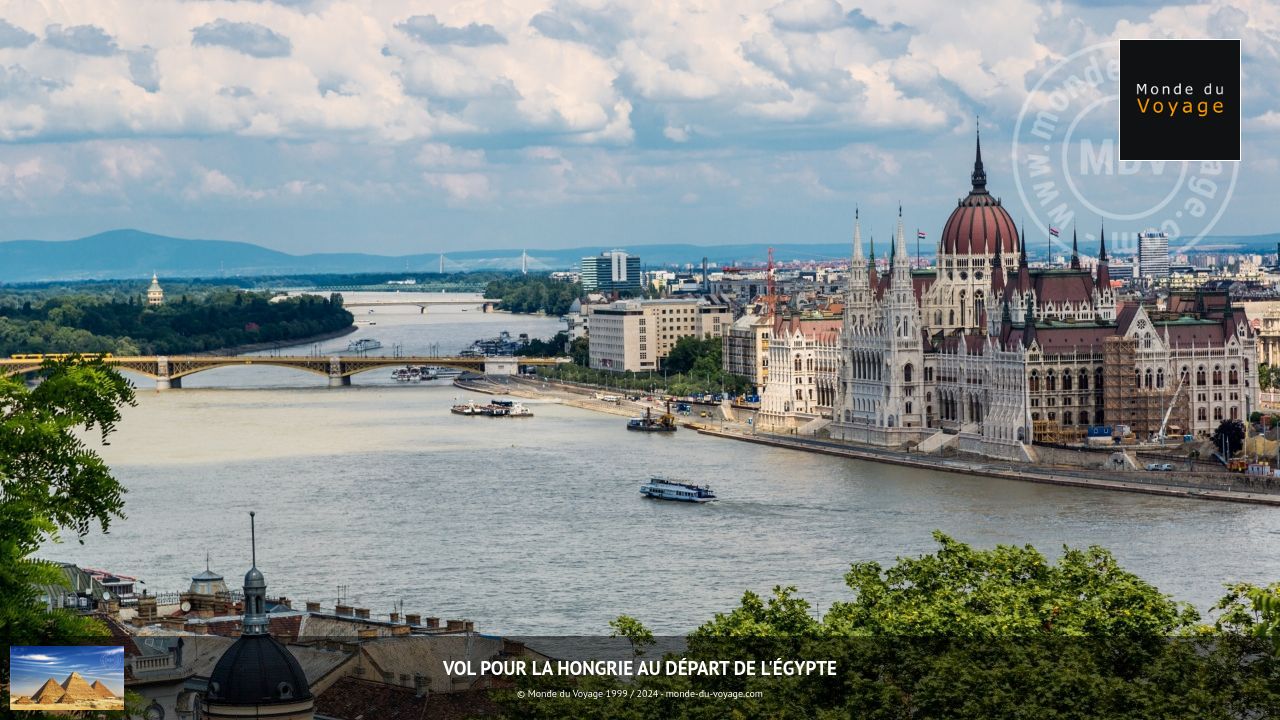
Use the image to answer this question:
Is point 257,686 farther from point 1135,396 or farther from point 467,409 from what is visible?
point 467,409

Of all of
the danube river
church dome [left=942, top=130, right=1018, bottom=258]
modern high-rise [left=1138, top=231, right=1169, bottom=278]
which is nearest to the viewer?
the danube river

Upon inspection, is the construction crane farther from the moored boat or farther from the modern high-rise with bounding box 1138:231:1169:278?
the modern high-rise with bounding box 1138:231:1169:278

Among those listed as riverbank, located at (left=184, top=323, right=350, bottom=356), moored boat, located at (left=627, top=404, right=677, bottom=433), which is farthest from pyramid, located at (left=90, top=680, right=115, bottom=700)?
riverbank, located at (left=184, top=323, right=350, bottom=356)

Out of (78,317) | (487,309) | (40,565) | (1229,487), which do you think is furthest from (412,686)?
(487,309)

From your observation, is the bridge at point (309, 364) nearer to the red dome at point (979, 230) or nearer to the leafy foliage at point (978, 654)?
the red dome at point (979, 230)

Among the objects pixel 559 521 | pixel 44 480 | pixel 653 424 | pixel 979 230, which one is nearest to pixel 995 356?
pixel 979 230

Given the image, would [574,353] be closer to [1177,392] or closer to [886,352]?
[886,352]
